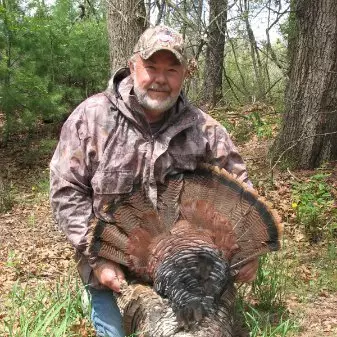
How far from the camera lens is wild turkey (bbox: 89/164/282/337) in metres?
2.40

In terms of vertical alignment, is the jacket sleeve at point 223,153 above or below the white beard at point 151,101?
below

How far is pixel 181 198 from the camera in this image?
294 centimetres

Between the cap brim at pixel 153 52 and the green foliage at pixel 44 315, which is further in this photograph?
the cap brim at pixel 153 52

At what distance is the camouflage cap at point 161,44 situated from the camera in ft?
9.75

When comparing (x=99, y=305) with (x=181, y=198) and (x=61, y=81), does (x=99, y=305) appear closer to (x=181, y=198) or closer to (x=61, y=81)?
(x=181, y=198)

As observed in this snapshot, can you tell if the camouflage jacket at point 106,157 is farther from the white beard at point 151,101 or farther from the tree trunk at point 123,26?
the tree trunk at point 123,26

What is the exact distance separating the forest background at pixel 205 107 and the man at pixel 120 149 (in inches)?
10.9

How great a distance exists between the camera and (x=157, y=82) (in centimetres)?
303

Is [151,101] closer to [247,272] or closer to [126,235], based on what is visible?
[126,235]

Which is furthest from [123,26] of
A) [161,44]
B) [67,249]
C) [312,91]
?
[161,44]

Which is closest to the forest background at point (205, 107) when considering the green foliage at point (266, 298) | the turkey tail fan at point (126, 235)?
the green foliage at point (266, 298)

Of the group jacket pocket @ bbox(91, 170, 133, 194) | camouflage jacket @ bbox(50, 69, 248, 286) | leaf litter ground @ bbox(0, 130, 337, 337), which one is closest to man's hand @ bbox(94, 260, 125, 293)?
camouflage jacket @ bbox(50, 69, 248, 286)

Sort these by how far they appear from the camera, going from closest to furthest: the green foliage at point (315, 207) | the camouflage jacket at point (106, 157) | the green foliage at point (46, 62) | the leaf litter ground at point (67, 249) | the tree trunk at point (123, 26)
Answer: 1. the camouflage jacket at point (106, 157)
2. the leaf litter ground at point (67, 249)
3. the green foliage at point (315, 207)
4. the tree trunk at point (123, 26)
5. the green foliage at point (46, 62)

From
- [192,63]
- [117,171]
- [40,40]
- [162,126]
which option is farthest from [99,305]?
[40,40]
